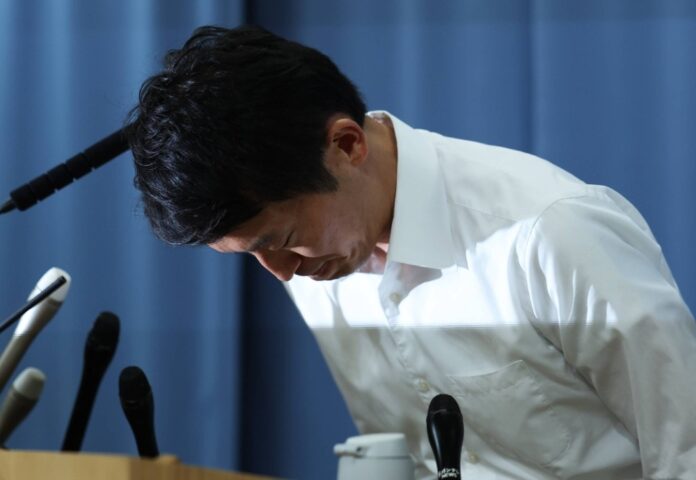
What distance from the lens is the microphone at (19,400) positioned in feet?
3.75

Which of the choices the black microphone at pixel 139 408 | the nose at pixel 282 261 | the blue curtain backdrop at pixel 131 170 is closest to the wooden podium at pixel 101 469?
the black microphone at pixel 139 408

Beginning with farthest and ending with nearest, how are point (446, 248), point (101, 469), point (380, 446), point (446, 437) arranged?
point (446, 248) → point (380, 446) → point (446, 437) → point (101, 469)

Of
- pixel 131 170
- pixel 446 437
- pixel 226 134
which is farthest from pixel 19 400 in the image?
pixel 131 170

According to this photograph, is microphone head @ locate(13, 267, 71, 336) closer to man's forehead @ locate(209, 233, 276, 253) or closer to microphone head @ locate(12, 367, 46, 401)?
microphone head @ locate(12, 367, 46, 401)

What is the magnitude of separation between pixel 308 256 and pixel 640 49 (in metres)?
0.89

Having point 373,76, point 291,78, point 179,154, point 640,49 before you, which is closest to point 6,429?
point 179,154

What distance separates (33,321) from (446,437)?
470 millimetres

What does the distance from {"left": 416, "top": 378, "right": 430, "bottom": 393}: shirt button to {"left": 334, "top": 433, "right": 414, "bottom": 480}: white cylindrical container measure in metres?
0.36

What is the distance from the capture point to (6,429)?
1.14 meters

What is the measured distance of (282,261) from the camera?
4.08 feet

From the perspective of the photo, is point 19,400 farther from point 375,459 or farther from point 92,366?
point 375,459

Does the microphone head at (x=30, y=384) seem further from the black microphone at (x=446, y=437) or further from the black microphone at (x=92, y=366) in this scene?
the black microphone at (x=446, y=437)

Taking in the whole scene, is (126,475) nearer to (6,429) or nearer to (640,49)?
(6,429)

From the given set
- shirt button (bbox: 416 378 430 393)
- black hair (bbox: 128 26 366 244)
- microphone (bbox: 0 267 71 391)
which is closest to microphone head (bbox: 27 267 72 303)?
microphone (bbox: 0 267 71 391)
